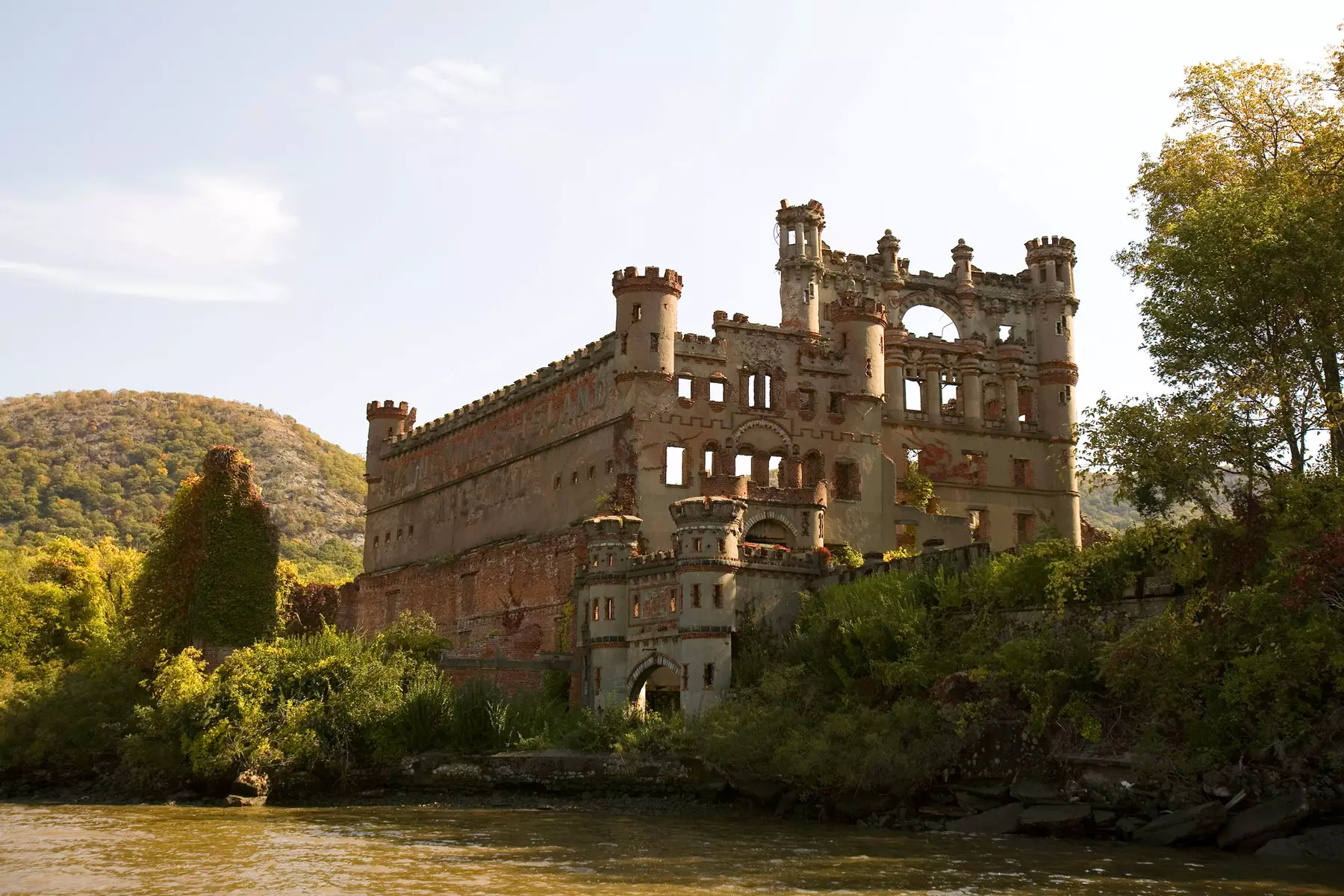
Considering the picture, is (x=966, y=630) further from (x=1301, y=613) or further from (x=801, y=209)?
(x=801, y=209)

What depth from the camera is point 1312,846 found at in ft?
74.3

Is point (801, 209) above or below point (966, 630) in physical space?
above

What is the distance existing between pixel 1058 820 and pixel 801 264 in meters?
32.8

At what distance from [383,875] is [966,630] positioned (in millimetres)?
15443

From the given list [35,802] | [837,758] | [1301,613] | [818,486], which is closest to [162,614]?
[35,802]

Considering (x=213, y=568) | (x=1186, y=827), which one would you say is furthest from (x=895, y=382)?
(x=1186, y=827)

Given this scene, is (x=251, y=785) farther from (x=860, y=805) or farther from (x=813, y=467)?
(x=813, y=467)

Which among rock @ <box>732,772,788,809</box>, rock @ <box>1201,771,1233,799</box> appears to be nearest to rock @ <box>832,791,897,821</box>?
rock @ <box>732,772,788,809</box>

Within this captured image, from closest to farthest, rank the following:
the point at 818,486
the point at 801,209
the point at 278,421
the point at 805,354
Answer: the point at 818,486 < the point at 805,354 < the point at 801,209 < the point at 278,421

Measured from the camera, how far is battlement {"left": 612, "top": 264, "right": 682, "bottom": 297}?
47438 mm

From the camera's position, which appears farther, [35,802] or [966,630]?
[35,802]

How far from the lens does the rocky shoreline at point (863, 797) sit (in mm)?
23656

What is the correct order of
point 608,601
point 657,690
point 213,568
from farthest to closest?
1. point 213,568
2. point 657,690
3. point 608,601

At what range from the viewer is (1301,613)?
83.9 ft
